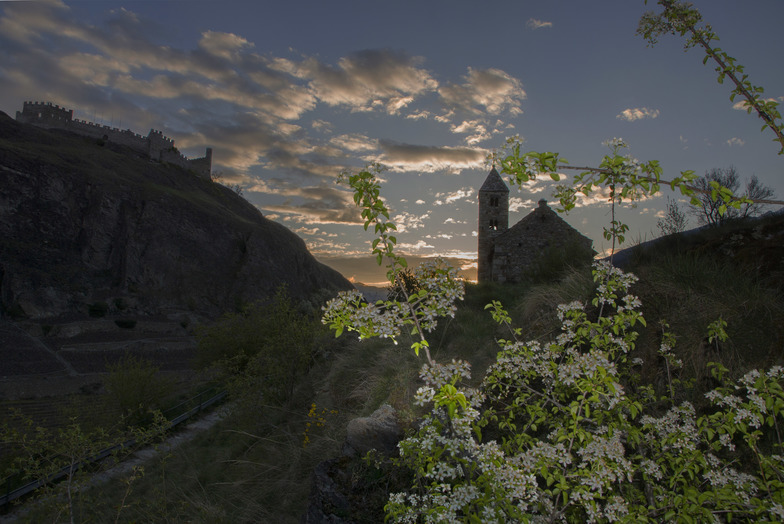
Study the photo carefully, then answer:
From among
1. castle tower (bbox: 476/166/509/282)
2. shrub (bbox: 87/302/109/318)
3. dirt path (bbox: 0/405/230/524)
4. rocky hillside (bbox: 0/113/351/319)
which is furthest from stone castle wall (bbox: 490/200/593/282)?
shrub (bbox: 87/302/109/318)

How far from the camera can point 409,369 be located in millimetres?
7062

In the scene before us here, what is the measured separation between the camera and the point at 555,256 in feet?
42.7

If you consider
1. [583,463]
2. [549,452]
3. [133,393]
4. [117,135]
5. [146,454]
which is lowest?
[146,454]

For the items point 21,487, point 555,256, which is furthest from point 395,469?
point 21,487

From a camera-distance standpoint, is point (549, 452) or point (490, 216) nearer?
point (549, 452)

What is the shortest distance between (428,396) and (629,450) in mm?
2973

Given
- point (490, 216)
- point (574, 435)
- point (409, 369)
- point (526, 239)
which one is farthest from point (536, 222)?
point (574, 435)

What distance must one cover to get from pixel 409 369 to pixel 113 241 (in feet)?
174

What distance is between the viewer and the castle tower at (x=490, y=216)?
23.4 meters

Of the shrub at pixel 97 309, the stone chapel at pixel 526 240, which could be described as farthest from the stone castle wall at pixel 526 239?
the shrub at pixel 97 309

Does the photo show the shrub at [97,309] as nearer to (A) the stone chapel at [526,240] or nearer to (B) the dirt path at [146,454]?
(B) the dirt path at [146,454]

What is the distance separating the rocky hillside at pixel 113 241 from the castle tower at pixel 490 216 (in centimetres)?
3063

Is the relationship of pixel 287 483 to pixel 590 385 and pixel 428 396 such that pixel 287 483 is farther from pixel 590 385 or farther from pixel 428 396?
pixel 590 385

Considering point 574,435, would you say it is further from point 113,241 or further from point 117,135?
point 117,135
